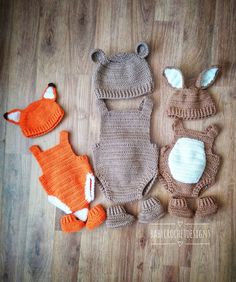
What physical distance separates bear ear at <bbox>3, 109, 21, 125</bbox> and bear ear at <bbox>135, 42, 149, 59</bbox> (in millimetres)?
496

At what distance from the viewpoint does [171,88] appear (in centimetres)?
107

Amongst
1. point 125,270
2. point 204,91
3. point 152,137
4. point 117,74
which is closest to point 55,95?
point 117,74

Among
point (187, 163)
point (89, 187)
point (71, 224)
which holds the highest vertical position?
point (187, 163)

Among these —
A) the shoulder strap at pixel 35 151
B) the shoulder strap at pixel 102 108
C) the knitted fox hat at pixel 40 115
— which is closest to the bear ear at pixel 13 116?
the knitted fox hat at pixel 40 115

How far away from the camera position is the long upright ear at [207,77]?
40.6 inches

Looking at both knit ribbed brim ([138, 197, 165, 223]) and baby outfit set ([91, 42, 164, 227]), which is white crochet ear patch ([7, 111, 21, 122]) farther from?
knit ribbed brim ([138, 197, 165, 223])

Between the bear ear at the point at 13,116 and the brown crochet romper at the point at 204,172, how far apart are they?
1.81 feet

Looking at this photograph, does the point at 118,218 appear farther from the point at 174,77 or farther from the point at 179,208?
the point at 174,77

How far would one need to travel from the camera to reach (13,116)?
1.08 m

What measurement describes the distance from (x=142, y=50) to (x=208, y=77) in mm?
260

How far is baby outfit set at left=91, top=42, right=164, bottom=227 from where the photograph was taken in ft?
3.45

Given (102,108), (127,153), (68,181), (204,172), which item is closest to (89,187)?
(68,181)

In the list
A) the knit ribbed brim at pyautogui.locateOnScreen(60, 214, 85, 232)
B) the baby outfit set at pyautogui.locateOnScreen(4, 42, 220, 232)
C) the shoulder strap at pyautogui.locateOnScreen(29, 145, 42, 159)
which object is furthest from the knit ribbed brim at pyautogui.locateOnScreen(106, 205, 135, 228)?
the shoulder strap at pyautogui.locateOnScreen(29, 145, 42, 159)

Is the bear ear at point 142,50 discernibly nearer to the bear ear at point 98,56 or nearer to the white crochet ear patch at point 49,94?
the bear ear at point 98,56
